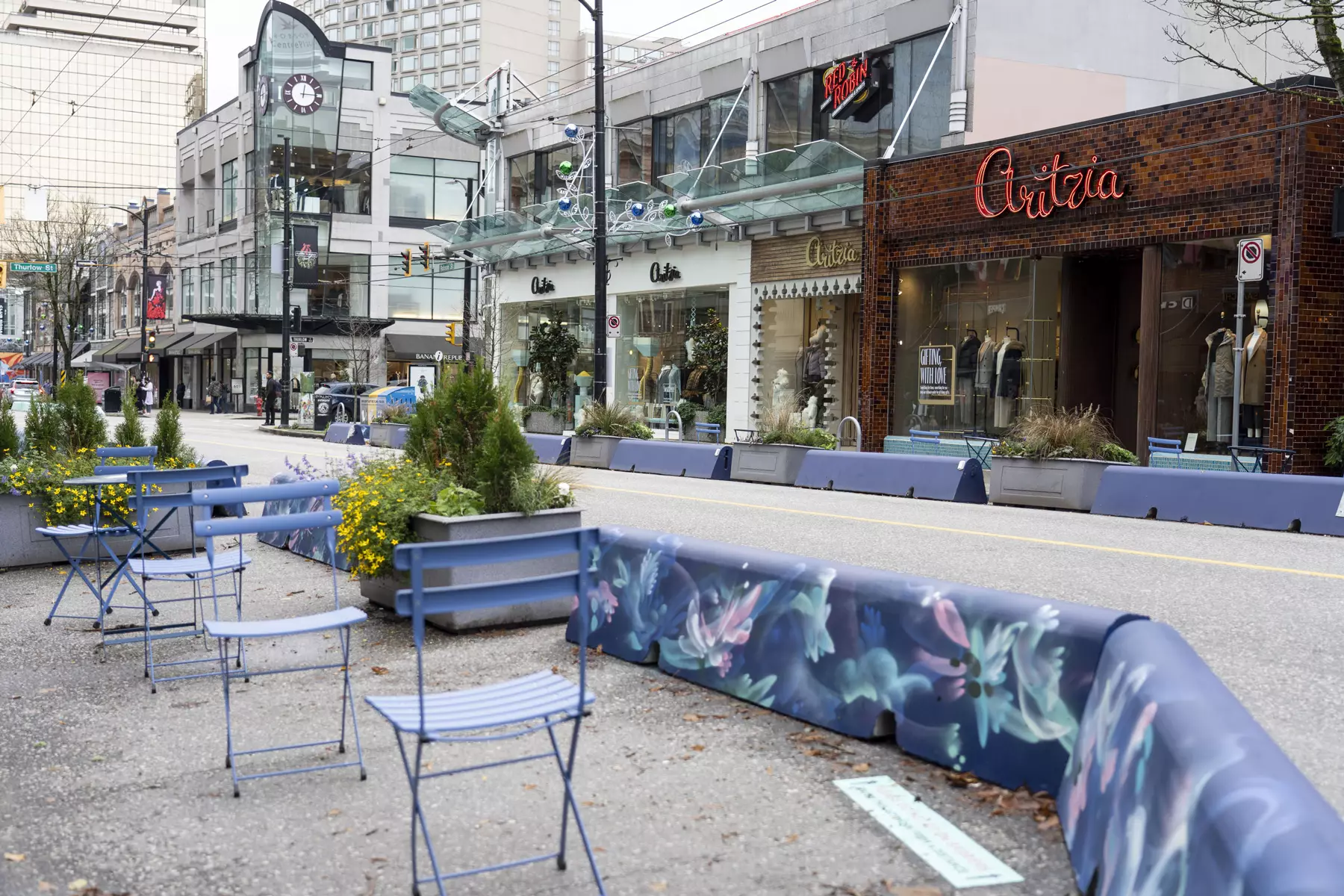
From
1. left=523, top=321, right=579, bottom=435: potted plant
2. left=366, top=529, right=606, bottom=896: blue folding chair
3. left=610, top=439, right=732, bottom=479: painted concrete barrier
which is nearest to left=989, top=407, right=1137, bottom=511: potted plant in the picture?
left=610, top=439, right=732, bottom=479: painted concrete barrier

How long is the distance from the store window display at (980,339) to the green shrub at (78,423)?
16.4 m

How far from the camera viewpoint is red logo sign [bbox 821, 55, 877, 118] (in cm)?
2902

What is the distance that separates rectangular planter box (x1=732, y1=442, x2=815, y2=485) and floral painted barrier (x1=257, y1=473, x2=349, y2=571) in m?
10.5

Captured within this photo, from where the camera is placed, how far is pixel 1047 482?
17438mm

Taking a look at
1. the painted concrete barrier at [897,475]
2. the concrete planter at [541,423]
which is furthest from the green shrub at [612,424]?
the concrete planter at [541,423]

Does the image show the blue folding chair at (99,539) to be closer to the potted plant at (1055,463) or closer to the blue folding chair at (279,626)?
the blue folding chair at (279,626)

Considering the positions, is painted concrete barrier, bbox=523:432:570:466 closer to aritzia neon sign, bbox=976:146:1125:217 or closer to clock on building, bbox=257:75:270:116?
aritzia neon sign, bbox=976:146:1125:217

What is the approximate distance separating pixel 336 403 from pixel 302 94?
25656 mm

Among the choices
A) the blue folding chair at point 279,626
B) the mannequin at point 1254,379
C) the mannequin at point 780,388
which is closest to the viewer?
the blue folding chair at point 279,626

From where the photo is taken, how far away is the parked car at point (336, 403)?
1770 inches

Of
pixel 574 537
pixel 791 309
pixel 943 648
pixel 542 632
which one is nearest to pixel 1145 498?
pixel 542 632

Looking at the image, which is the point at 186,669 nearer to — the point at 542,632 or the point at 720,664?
the point at 542,632

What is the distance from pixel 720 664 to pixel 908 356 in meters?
20.5

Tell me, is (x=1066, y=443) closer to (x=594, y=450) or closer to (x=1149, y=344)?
(x=1149, y=344)
